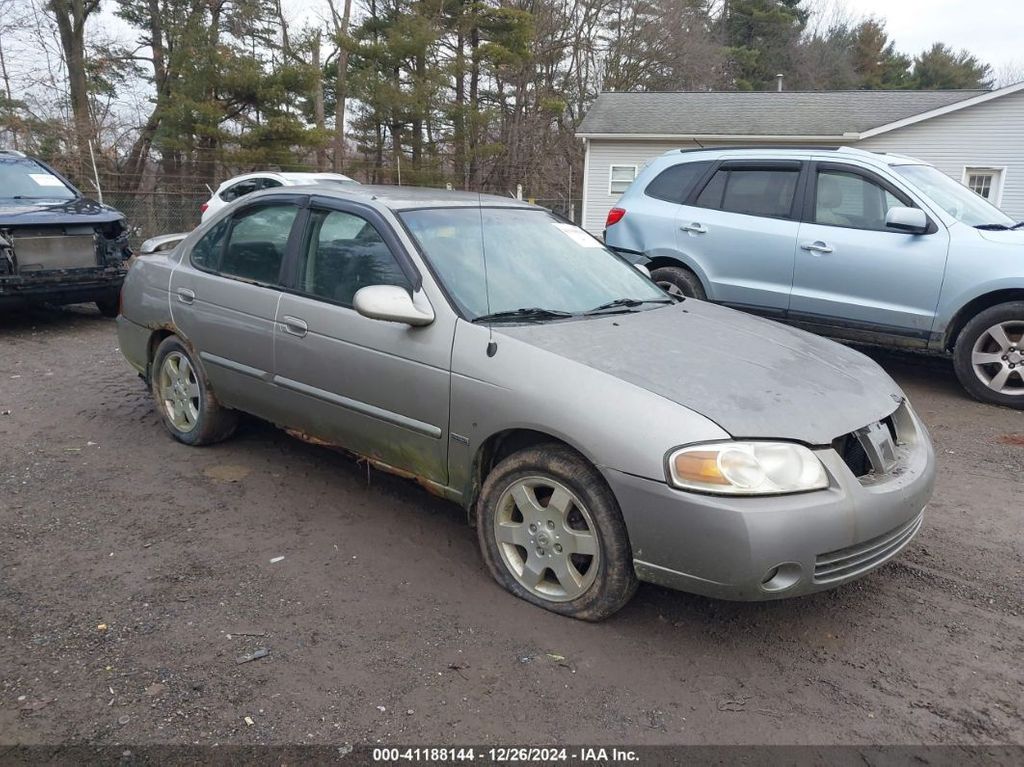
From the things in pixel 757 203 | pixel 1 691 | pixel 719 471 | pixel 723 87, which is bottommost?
pixel 1 691

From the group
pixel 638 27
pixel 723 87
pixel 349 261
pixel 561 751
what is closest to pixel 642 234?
pixel 349 261

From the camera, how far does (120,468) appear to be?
15.5 feet

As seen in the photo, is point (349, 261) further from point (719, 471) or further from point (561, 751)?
point (561, 751)

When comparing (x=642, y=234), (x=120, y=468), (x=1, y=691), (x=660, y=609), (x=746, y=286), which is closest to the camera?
(x=1, y=691)

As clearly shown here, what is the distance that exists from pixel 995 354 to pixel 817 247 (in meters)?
1.59

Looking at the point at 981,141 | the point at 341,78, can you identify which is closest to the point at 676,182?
the point at 981,141

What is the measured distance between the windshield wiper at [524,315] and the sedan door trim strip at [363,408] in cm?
54

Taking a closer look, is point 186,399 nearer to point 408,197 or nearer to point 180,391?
point 180,391

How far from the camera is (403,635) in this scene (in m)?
3.08

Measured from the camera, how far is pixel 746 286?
7.02 m

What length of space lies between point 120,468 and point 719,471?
364cm

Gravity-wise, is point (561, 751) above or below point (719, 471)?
below

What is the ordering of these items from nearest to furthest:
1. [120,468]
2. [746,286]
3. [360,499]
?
[360,499]
[120,468]
[746,286]

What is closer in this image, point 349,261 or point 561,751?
point 561,751
